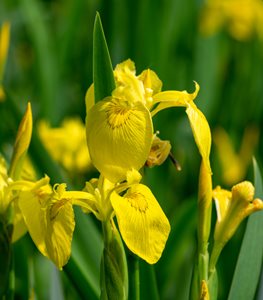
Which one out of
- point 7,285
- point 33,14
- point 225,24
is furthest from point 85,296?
point 225,24

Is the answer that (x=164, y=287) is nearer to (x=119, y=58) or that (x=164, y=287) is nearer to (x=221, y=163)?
(x=221, y=163)

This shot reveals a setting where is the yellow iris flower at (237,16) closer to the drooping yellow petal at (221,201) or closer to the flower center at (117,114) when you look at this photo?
the drooping yellow petal at (221,201)

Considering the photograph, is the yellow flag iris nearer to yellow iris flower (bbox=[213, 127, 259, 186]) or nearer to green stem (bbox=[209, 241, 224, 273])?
green stem (bbox=[209, 241, 224, 273])

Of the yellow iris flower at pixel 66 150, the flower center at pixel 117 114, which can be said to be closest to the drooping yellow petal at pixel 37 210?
the flower center at pixel 117 114

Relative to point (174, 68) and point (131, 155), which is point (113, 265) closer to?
point (131, 155)

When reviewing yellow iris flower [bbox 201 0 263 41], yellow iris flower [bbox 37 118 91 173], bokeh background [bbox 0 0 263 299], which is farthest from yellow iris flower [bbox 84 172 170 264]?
yellow iris flower [bbox 201 0 263 41]

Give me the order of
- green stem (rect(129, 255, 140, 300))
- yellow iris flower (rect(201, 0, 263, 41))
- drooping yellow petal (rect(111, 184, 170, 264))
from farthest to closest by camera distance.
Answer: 1. yellow iris flower (rect(201, 0, 263, 41))
2. green stem (rect(129, 255, 140, 300))
3. drooping yellow petal (rect(111, 184, 170, 264))
